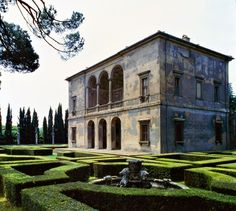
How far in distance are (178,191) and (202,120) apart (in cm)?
1753

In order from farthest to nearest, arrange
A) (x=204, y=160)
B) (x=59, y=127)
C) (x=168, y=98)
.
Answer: (x=59, y=127)
(x=168, y=98)
(x=204, y=160)

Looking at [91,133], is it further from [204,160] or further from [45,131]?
[45,131]

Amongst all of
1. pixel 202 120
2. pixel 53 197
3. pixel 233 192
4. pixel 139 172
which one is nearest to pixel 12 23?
pixel 139 172

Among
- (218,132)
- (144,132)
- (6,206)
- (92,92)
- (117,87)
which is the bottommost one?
(6,206)

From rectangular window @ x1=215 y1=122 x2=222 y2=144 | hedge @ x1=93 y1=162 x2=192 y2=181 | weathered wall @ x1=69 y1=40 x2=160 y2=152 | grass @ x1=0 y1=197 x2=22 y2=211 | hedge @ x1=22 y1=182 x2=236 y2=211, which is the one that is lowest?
grass @ x1=0 y1=197 x2=22 y2=211

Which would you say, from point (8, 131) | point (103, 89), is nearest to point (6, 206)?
point (103, 89)

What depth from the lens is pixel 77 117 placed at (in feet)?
107

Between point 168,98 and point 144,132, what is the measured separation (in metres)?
3.47

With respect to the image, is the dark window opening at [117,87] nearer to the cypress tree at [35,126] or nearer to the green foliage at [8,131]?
the cypress tree at [35,126]

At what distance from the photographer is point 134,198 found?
20.7ft

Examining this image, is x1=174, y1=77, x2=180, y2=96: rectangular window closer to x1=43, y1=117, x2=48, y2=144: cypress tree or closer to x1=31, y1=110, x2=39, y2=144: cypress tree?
x1=43, y1=117, x2=48, y2=144: cypress tree

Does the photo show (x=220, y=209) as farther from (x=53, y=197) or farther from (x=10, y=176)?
(x=10, y=176)

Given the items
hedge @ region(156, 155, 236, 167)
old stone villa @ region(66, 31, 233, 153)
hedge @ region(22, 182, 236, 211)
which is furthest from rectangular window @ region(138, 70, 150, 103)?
hedge @ region(22, 182, 236, 211)

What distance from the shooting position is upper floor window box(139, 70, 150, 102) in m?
21.6
